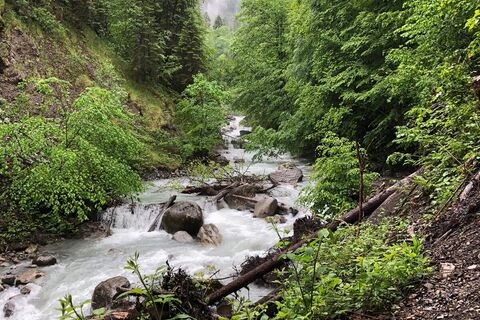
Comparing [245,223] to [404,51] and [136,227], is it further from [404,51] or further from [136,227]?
[404,51]

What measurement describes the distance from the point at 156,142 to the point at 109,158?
A: 8938mm

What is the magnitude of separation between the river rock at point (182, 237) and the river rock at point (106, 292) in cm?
332

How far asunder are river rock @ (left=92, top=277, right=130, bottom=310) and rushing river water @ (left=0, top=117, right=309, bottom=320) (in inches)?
27.0

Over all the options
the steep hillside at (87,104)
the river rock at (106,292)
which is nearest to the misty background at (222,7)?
the steep hillside at (87,104)

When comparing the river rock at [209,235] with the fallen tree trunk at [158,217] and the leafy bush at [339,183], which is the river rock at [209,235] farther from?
the leafy bush at [339,183]

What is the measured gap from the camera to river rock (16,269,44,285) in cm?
789

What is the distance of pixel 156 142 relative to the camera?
64.7 feet

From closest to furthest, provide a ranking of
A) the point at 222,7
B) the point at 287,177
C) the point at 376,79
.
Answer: the point at 376,79, the point at 287,177, the point at 222,7

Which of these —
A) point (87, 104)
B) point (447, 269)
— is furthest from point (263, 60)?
point (447, 269)

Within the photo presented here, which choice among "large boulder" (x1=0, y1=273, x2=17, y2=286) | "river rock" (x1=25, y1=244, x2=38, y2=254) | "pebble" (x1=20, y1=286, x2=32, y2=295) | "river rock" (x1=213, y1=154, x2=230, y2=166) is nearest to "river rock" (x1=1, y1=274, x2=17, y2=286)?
"large boulder" (x1=0, y1=273, x2=17, y2=286)

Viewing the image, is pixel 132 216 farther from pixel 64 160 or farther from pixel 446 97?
pixel 446 97

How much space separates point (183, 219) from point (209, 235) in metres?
1.00

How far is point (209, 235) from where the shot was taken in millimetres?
10445

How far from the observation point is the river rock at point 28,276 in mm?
7895
